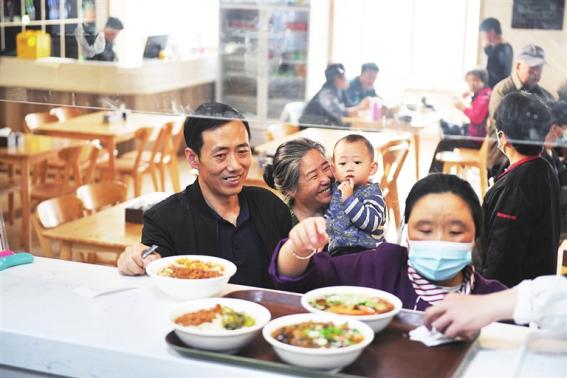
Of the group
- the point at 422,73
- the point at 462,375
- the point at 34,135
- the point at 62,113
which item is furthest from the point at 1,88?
the point at 62,113

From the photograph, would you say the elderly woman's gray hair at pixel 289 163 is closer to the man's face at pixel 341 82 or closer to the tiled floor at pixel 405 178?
the tiled floor at pixel 405 178

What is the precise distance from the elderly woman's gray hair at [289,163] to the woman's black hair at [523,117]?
42.5 inches

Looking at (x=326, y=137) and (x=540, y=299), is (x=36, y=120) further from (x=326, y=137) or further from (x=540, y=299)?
(x=540, y=299)

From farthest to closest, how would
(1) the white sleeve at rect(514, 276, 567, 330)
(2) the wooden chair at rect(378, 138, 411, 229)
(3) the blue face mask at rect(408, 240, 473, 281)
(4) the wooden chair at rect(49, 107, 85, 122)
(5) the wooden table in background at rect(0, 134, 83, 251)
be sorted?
1. (4) the wooden chair at rect(49, 107, 85, 122)
2. (5) the wooden table in background at rect(0, 134, 83, 251)
3. (2) the wooden chair at rect(378, 138, 411, 229)
4. (3) the blue face mask at rect(408, 240, 473, 281)
5. (1) the white sleeve at rect(514, 276, 567, 330)

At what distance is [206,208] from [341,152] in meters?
0.67

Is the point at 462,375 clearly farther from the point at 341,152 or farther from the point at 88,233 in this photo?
the point at 88,233

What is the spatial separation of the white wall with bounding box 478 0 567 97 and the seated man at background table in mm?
1012

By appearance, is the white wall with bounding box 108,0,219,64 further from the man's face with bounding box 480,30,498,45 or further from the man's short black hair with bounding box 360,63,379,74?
the man's face with bounding box 480,30,498,45

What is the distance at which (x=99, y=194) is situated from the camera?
436 cm

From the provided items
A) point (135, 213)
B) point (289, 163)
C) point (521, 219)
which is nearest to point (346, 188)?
point (289, 163)

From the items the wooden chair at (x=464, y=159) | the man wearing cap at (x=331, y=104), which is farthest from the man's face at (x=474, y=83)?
the wooden chair at (x=464, y=159)

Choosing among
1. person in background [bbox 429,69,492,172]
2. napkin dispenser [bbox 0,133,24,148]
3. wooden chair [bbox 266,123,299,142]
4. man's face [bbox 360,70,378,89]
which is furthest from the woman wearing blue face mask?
napkin dispenser [bbox 0,133,24,148]

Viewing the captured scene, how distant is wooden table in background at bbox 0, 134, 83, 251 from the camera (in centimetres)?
538

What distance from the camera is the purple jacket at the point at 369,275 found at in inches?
76.2
